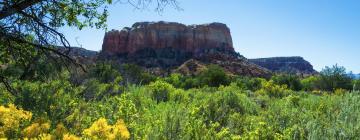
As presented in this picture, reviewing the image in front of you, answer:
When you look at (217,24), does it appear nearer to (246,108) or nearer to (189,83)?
(189,83)

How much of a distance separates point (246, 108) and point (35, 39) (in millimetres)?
5025

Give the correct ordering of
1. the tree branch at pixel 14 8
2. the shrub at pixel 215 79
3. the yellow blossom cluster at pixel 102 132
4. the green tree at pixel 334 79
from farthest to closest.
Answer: the shrub at pixel 215 79, the green tree at pixel 334 79, the tree branch at pixel 14 8, the yellow blossom cluster at pixel 102 132

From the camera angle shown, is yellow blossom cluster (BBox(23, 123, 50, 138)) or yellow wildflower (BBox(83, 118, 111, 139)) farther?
yellow blossom cluster (BBox(23, 123, 50, 138))

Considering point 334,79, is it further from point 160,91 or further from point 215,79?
point 160,91

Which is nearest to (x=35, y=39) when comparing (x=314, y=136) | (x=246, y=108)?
(x=246, y=108)

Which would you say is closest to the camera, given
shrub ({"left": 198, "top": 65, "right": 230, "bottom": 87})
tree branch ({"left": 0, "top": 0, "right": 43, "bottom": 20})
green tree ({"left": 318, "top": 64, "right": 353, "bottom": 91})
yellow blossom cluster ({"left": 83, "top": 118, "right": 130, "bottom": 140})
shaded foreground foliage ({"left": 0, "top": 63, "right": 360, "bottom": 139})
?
yellow blossom cluster ({"left": 83, "top": 118, "right": 130, "bottom": 140})

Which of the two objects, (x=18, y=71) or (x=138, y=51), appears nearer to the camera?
(x=18, y=71)

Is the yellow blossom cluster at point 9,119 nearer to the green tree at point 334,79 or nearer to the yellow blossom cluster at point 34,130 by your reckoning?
the yellow blossom cluster at point 34,130

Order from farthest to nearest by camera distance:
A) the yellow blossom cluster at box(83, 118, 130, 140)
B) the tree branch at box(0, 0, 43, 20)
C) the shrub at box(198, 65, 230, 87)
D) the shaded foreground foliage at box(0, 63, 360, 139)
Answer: the shrub at box(198, 65, 230, 87) → the tree branch at box(0, 0, 43, 20) → the shaded foreground foliage at box(0, 63, 360, 139) → the yellow blossom cluster at box(83, 118, 130, 140)

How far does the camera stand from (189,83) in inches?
2270

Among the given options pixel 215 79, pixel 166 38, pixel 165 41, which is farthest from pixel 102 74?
pixel 166 38

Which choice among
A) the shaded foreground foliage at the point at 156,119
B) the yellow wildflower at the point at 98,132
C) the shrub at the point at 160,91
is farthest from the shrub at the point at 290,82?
the yellow wildflower at the point at 98,132

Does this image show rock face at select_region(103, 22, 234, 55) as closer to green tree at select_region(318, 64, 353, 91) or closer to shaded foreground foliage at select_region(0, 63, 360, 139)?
green tree at select_region(318, 64, 353, 91)

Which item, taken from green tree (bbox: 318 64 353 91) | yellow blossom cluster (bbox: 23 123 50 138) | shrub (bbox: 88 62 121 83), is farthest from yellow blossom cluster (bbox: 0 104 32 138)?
green tree (bbox: 318 64 353 91)
